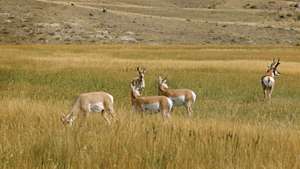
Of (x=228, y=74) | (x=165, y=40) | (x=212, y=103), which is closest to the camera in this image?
(x=212, y=103)

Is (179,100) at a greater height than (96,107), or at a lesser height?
lesser

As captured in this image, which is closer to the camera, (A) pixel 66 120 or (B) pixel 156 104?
(A) pixel 66 120

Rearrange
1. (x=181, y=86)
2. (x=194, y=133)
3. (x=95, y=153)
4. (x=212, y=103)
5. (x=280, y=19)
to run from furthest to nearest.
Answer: (x=280, y=19), (x=181, y=86), (x=212, y=103), (x=194, y=133), (x=95, y=153)

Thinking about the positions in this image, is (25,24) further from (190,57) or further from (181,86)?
(181,86)

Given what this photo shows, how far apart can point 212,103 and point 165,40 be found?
43.1 metres

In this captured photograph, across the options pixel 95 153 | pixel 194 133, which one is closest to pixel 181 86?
pixel 194 133

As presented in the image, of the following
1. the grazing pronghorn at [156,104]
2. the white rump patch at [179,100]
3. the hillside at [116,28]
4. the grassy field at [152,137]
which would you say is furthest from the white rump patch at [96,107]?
the hillside at [116,28]

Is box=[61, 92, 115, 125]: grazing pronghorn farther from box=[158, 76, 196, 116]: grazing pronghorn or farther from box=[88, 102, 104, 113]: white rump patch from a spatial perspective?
box=[158, 76, 196, 116]: grazing pronghorn

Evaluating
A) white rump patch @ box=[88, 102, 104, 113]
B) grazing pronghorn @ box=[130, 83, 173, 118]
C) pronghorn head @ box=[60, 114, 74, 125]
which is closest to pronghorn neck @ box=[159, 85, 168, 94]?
grazing pronghorn @ box=[130, 83, 173, 118]

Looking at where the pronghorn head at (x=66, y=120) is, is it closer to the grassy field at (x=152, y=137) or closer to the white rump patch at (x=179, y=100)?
the grassy field at (x=152, y=137)

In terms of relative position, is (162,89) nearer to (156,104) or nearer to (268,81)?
(156,104)

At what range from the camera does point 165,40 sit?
6341 centimetres

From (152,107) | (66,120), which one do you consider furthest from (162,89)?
(66,120)

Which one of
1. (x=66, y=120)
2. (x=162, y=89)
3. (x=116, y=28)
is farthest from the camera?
(x=116, y=28)
